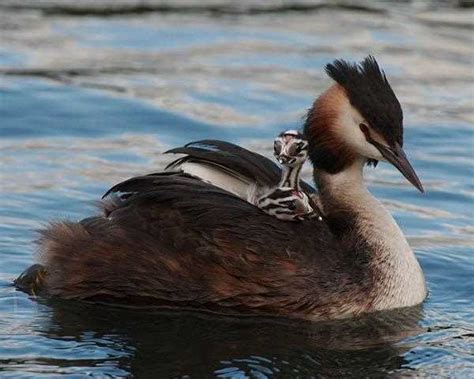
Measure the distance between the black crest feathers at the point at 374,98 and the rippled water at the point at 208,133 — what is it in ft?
3.42

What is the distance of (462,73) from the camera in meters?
14.5

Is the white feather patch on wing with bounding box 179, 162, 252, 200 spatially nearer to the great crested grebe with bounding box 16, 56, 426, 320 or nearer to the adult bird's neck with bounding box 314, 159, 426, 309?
the great crested grebe with bounding box 16, 56, 426, 320

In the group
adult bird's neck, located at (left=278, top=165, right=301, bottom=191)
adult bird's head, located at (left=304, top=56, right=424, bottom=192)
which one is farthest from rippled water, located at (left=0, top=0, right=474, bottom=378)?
adult bird's head, located at (left=304, top=56, right=424, bottom=192)

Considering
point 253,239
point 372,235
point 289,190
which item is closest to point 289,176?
point 289,190

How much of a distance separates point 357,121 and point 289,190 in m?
0.60

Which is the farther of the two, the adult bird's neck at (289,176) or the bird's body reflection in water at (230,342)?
the adult bird's neck at (289,176)

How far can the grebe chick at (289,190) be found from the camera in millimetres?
7867

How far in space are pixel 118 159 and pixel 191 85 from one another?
2.28 meters

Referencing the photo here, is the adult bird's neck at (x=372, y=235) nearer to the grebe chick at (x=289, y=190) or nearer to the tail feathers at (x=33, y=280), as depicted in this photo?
the grebe chick at (x=289, y=190)

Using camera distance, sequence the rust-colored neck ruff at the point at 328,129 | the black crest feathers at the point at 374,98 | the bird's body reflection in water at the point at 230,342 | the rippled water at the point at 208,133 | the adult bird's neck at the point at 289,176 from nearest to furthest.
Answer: the bird's body reflection in water at the point at 230,342, the rippled water at the point at 208,133, the adult bird's neck at the point at 289,176, the black crest feathers at the point at 374,98, the rust-colored neck ruff at the point at 328,129

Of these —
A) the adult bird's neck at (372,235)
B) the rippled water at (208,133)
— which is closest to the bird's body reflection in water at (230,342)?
the rippled water at (208,133)

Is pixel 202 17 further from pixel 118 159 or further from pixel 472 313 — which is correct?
pixel 472 313

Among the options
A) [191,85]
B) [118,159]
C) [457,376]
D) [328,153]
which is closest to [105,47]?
[191,85]

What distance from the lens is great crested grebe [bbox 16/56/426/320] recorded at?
7.79m
